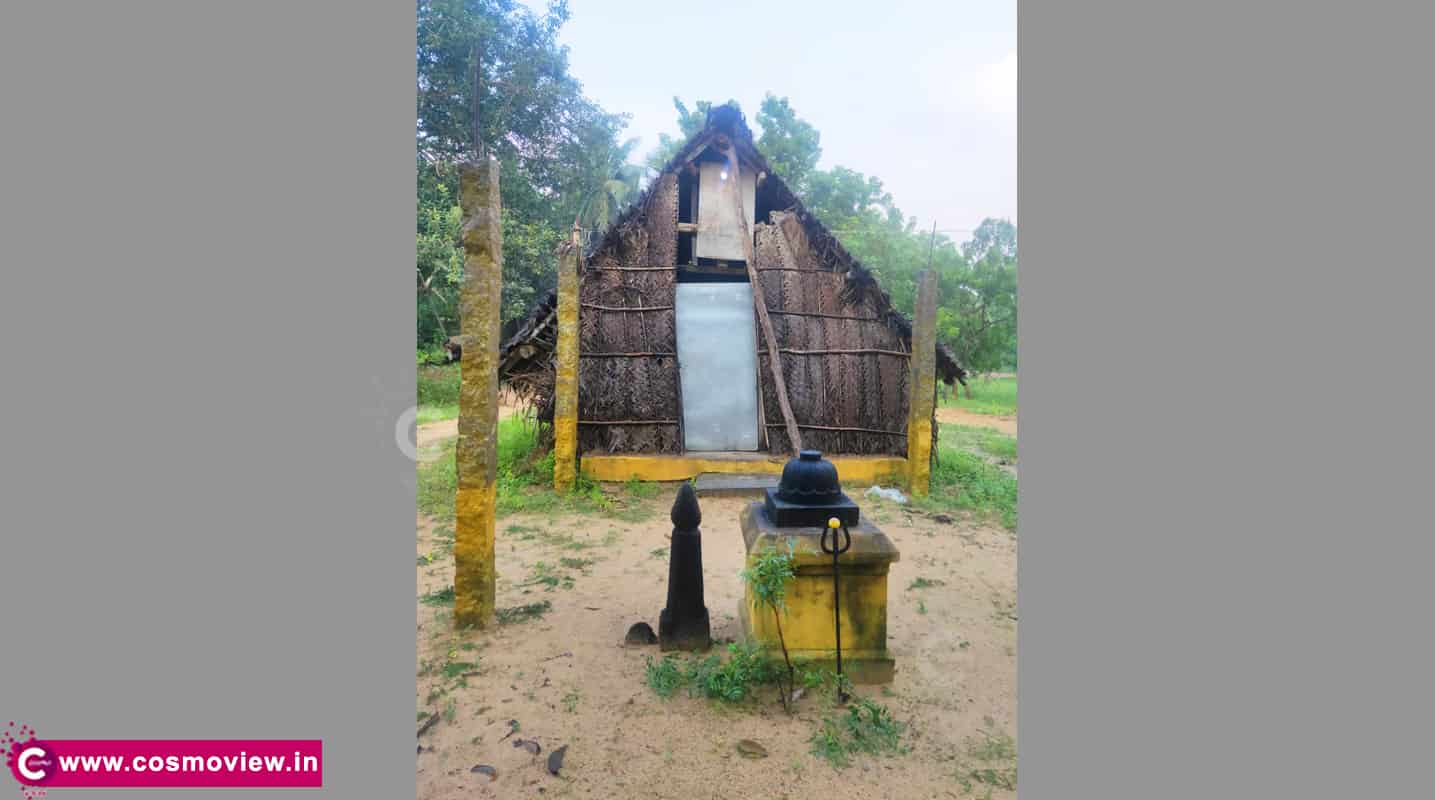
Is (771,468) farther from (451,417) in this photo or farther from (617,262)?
(451,417)

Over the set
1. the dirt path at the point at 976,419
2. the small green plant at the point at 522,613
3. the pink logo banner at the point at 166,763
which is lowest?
the small green plant at the point at 522,613

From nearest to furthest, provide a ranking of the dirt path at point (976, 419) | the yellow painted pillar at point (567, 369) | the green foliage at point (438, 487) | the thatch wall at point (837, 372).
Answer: the green foliage at point (438, 487)
the yellow painted pillar at point (567, 369)
the thatch wall at point (837, 372)
the dirt path at point (976, 419)

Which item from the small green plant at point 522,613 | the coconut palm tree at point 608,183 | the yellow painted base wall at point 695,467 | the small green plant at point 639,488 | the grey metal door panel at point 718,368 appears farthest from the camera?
the coconut palm tree at point 608,183

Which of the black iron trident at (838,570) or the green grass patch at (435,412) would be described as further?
the green grass patch at (435,412)

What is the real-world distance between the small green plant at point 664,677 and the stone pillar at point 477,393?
1.36 metres

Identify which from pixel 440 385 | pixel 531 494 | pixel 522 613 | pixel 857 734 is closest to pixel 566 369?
pixel 531 494

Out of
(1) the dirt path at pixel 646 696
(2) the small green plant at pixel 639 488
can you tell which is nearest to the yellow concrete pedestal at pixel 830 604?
(1) the dirt path at pixel 646 696

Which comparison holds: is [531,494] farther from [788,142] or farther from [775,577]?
[788,142]

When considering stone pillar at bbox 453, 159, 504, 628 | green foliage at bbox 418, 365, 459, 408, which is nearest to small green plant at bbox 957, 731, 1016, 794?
stone pillar at bbox 453, 159, 504, 628

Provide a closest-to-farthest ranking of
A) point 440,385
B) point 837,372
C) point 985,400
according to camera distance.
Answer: point 837,372 < point 440,385 < point 985,400

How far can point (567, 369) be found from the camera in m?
8.58

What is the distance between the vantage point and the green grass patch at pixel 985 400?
76.8ft

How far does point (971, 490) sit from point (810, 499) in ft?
21.2

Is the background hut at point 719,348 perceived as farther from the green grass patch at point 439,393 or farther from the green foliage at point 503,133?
the green grass patch at point 439,393
